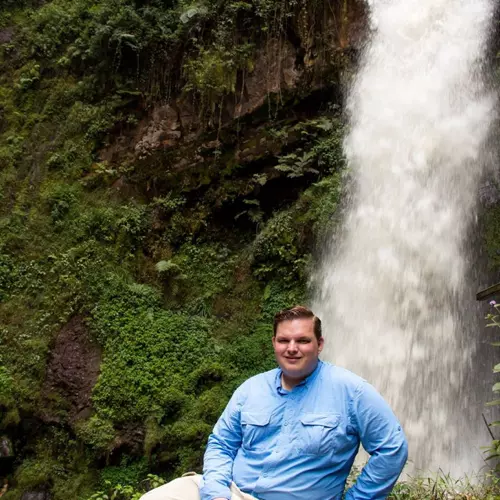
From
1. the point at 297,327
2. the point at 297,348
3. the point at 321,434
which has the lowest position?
the point at 321,434

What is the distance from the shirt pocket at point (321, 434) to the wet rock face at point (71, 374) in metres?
5.96

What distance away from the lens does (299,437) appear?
2.82 meters

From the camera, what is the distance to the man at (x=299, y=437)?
107 inches

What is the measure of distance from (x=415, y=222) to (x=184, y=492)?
6.53 metres

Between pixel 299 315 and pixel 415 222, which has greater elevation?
pixel 415 222

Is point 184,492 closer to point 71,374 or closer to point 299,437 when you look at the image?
point 299,437

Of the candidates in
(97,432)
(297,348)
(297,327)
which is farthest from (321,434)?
(97,432)

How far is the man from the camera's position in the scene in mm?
2719

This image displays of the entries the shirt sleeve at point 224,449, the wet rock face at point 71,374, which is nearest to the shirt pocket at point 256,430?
the shirt sleeve at point 224,449

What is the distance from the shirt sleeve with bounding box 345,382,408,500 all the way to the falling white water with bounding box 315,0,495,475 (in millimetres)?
4363

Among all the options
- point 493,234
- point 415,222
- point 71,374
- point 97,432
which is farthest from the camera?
point 415,222

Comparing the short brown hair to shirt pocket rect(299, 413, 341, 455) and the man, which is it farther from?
shirt pocket rect(299, 413, 341, 455)

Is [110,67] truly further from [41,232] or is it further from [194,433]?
[194,433]

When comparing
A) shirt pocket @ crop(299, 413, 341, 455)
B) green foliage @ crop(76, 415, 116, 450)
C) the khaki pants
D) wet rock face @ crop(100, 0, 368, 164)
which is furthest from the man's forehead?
wet rock face @ crop(100, 0, 368, 164)
